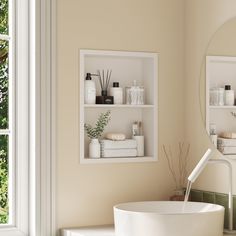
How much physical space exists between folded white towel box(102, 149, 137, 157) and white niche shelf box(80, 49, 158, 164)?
2 cm

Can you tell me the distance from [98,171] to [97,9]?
0.92 m

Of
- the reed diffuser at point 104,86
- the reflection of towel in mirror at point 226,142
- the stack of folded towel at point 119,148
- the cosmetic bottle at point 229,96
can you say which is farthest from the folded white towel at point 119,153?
the cosmetic bottle at point 229,96

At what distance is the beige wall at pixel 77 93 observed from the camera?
3365mm

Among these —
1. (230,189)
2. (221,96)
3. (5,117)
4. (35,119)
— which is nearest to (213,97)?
(221,96)

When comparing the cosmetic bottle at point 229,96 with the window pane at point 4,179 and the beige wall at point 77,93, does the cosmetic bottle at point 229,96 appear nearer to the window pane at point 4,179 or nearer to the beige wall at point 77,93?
the beige wall at point 77,93

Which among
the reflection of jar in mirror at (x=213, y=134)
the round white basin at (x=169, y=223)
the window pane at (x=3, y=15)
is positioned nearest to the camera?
the round white basin at (x=169, y=223)

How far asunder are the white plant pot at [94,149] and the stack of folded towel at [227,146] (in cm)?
68

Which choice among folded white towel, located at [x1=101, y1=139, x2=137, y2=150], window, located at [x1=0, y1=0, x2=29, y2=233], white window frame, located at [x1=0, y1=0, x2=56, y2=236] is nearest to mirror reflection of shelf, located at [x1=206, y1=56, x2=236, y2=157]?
folded white towel, located at [x1=101, y1=139, x2=137, y2=150]

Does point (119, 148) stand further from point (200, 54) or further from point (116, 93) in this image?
point (200, 54)

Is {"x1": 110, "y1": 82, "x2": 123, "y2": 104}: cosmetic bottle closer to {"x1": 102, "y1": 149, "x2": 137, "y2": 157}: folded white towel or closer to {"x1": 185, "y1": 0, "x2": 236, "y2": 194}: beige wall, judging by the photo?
{"x1": 102, "y1": 149, "x2": 137, "y2": 157}: folded white towel

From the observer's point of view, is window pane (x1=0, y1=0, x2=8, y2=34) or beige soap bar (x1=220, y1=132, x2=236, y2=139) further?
window pane (x1=0, y1=0, x2=8, y2=34)

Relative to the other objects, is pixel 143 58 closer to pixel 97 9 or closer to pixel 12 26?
pixel 97 9

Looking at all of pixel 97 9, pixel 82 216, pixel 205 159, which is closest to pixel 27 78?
pixel 97 9

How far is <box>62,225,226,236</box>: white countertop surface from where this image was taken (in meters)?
3.15
